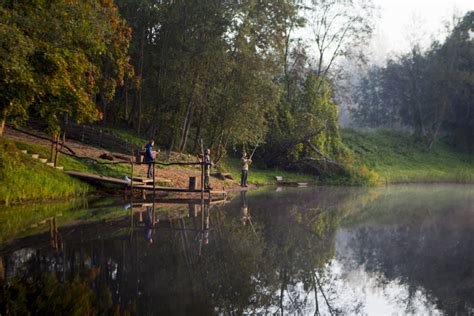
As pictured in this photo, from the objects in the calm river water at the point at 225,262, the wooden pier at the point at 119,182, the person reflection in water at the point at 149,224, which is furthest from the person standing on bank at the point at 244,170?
the person reflection in water at the point at 149,224

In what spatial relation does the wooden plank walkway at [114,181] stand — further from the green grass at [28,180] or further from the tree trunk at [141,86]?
the tree trunk at [141,86]

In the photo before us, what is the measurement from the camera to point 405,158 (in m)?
53.3

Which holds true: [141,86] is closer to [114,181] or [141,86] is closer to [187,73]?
[187,73]

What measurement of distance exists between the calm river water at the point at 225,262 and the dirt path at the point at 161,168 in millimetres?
6689

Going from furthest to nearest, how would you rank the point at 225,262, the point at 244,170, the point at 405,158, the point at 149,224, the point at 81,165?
the point at 405,158 < the point at 244,170 < the point at 81,165 < the point at 149,224 < the point at 225,262

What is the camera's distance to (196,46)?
32250mm

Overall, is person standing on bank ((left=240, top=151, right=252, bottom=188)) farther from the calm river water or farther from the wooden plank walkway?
the calm river water

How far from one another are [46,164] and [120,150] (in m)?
11.4

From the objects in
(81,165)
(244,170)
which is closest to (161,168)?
(244,170)

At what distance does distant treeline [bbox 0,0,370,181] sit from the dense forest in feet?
0.20

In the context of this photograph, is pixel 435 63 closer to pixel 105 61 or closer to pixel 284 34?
pixel 284 34

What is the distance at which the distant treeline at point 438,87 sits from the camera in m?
57.4

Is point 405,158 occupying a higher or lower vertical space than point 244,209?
higher

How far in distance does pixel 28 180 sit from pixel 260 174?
2025 cm
